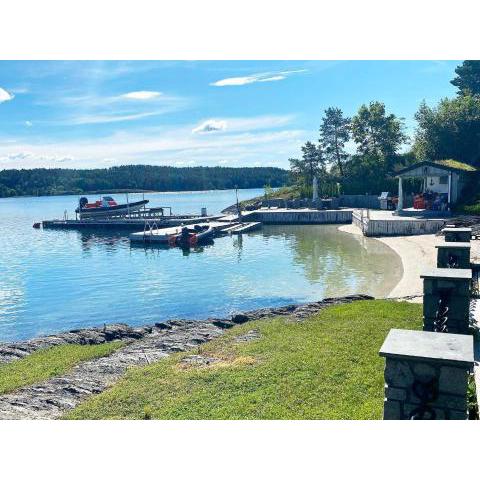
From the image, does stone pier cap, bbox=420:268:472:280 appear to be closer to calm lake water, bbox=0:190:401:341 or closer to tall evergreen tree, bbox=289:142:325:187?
calm lake water, bbox=0:190:401:341

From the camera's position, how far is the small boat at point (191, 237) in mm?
35344

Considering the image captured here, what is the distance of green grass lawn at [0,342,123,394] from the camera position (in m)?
9.59

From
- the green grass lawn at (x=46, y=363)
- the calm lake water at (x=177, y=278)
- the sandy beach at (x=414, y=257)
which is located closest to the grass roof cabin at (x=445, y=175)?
the sandy beach at (x=414, y=257)

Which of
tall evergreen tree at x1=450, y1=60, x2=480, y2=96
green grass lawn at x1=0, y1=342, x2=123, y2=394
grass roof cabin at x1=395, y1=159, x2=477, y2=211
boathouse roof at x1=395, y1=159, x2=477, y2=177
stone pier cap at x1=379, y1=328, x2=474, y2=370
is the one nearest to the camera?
stone pier cap at x1=379, y1=328, x2=474, y2=370

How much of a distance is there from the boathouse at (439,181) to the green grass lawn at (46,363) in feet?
85.9

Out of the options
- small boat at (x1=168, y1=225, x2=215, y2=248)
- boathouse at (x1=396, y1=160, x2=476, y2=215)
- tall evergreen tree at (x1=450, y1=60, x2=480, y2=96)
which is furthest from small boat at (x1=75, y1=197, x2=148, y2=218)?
tall evergreen tree at (x1=450, y1=60, x2=480, y2=96)

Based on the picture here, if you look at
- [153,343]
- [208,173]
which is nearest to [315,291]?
[153,343]

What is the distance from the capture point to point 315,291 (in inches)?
727

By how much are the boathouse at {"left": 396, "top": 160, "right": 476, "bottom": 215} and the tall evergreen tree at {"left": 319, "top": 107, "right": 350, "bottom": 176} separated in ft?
74.6

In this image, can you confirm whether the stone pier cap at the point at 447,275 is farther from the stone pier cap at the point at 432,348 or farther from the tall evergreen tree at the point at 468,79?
the tall evergreen tree at the point at 468,79
